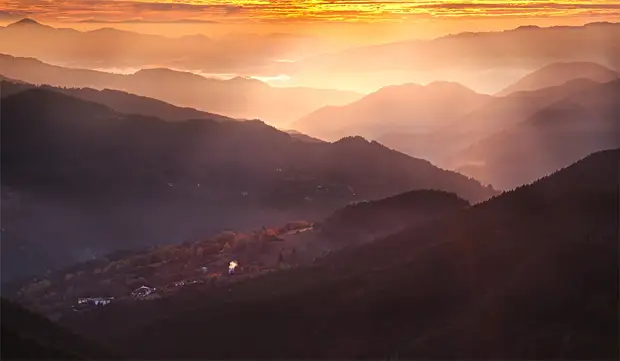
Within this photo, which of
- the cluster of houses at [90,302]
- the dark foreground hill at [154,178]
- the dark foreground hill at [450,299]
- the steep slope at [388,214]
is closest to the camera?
the dark foreground hill at [450,299]

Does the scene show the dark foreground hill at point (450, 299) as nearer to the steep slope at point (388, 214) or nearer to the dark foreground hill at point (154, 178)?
the steep slope at point (388, 214)

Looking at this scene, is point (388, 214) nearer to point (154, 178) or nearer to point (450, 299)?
point (450, 299)

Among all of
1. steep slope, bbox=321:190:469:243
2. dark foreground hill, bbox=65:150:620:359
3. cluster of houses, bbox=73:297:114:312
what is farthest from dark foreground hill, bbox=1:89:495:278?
dark foreground hill, bbox=65:150:620:359

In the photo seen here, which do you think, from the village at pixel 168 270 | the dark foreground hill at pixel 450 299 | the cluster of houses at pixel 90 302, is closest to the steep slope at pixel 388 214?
the village at pixel 168 270

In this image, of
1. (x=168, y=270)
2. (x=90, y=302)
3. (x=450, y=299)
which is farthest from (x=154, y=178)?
(x=450, y=299)

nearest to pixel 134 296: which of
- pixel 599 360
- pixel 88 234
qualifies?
pixel 599 360

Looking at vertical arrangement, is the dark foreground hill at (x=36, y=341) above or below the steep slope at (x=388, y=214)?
below
